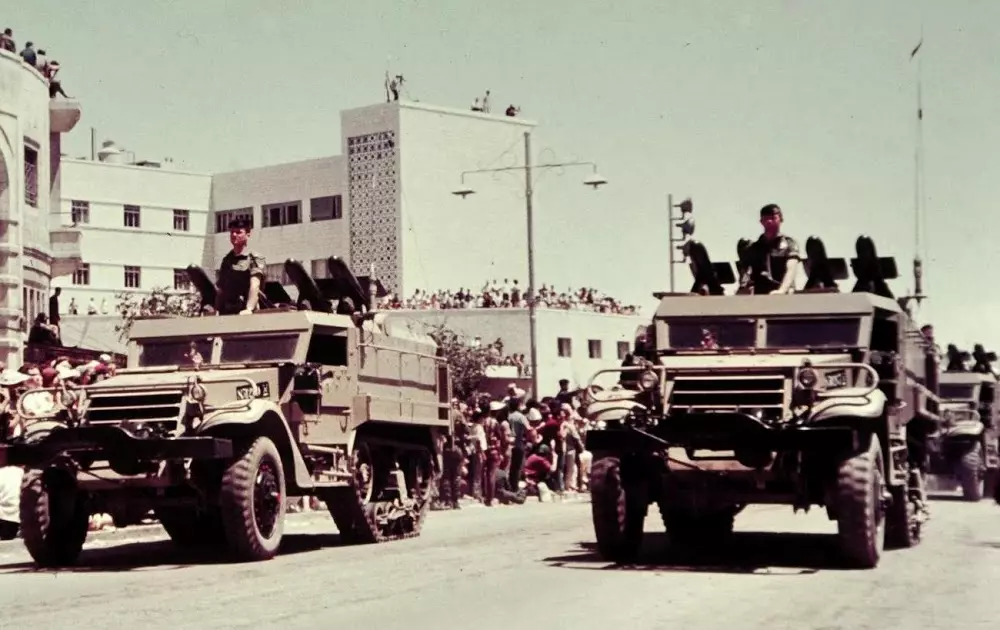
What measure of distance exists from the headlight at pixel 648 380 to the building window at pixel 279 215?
231ft

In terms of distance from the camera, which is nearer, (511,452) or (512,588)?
(512,588)

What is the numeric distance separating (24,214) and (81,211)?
46069 mm

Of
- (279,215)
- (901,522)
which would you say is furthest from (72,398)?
(279,215)

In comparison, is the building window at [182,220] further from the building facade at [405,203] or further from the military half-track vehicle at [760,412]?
the military half-track vehicle at [760,412]

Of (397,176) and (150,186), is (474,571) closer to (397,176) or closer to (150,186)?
(397,176)

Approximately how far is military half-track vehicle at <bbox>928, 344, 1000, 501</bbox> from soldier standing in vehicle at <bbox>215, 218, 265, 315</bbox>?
1316cm

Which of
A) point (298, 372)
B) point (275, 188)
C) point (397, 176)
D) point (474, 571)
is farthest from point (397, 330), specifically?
point (275, 188)

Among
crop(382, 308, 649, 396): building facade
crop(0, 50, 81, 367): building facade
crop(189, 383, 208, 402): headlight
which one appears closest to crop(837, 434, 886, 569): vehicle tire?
crop(189, 383, 208, 402): headlight

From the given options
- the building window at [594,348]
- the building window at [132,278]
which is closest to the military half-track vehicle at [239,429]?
the building window at [594,348]

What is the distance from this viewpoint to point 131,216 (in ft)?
285

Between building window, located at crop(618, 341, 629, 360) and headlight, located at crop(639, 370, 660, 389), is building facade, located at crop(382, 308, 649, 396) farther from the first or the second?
headlight, located at crop(639, 370, 660, 389)

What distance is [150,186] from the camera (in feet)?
287

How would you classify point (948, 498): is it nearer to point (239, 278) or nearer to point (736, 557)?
point (736, 557)

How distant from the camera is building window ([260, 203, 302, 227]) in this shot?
85625mm
